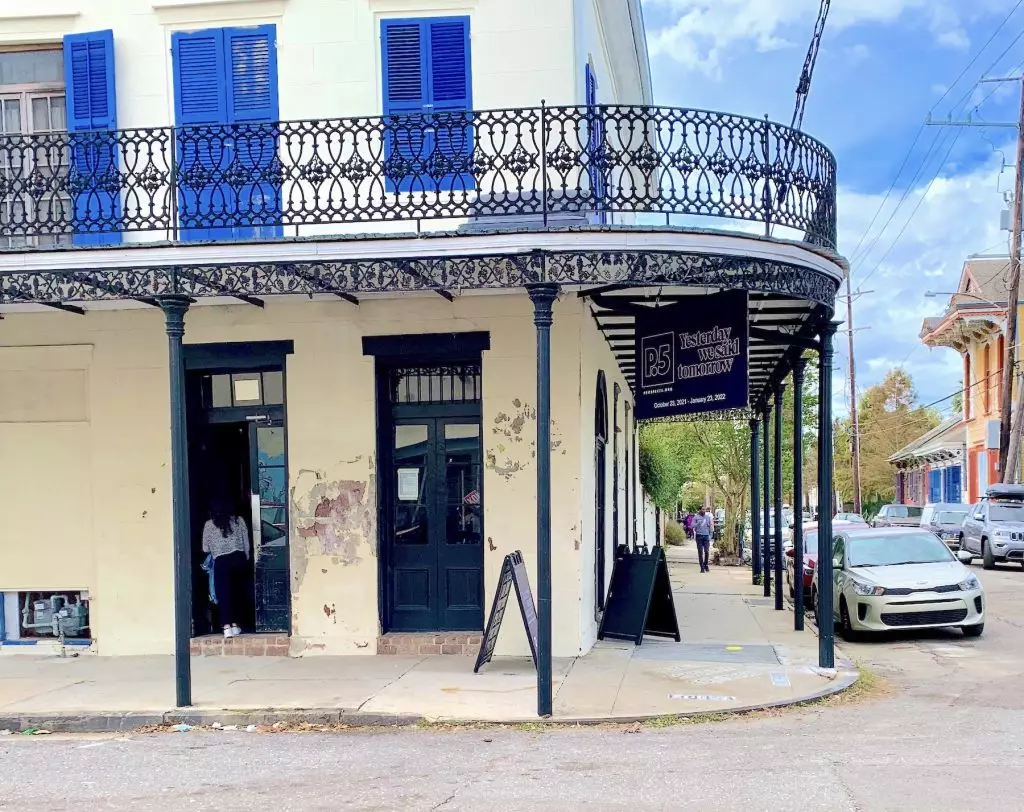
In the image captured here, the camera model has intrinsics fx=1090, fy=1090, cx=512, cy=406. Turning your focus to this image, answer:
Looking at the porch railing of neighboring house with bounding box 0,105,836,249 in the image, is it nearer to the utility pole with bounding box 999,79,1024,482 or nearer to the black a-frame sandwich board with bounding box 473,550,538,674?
the black a-frame sandwich board with bounding box 473,550,538,674

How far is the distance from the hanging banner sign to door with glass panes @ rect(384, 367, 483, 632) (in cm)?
184

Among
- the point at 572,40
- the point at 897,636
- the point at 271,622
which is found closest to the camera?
the point at 572,40

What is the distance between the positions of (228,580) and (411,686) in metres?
3.23

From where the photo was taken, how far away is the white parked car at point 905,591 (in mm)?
13062

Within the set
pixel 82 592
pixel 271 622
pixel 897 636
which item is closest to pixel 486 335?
pixel 271 622

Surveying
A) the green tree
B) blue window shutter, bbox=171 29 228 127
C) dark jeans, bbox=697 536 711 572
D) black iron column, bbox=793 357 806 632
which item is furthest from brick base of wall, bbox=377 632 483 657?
the green tree

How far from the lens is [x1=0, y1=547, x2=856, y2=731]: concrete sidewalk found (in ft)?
28.4

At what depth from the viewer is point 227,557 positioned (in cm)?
1188

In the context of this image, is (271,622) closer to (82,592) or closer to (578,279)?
(82,592)

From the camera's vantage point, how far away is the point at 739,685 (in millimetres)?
9648

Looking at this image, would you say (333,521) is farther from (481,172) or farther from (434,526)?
(481,172)

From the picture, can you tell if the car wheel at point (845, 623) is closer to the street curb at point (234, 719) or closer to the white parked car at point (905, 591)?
the white parked car at point (905, 591)

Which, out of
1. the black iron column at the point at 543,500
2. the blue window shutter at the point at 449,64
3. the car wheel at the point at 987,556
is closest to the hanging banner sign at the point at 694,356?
the black iron column at the point at 543,500

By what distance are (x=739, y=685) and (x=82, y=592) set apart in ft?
24.0
